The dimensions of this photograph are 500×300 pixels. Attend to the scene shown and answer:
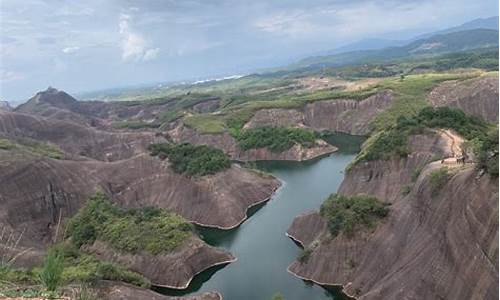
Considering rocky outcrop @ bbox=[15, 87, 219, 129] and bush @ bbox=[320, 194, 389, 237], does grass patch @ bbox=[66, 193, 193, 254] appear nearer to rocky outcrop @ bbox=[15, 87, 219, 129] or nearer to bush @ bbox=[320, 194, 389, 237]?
bush @ bbox=[320, 194, 389, 237]

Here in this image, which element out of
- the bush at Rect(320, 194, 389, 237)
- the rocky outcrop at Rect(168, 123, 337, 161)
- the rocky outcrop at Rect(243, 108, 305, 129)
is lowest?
the rocky outcrop at Rect(168, 123, 337, 161)

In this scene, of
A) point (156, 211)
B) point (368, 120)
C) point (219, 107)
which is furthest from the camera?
point (219, 107)

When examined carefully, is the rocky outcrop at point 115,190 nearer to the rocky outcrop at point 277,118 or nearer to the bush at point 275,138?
the bush at point 275,138

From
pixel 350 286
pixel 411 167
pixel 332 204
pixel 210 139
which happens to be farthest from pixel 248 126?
pixel 350 286

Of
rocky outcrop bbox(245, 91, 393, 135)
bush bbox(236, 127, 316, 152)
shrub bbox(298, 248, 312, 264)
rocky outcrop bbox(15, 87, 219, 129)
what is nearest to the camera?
shrub bbox(298, 248, 312, 264)

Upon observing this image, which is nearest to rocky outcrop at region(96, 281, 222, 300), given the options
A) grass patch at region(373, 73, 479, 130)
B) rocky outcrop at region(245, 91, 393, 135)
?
grass patch at region(373, 73, 479, 130)

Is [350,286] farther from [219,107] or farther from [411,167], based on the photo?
[219,107]
